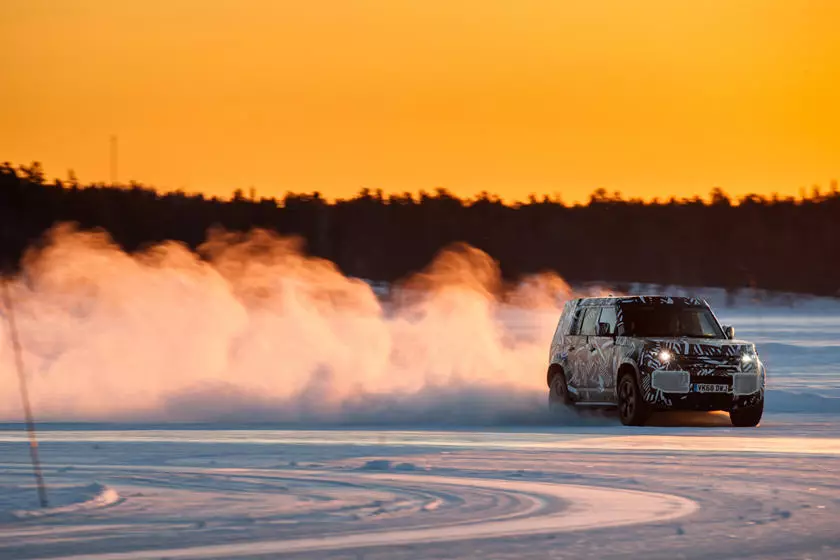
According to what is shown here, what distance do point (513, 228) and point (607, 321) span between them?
419 ft

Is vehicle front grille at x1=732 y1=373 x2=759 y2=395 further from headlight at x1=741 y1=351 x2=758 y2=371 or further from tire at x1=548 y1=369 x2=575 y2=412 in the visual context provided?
tire at x1=548 y1=369 x2=575 y2=412

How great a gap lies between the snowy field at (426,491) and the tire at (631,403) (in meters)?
0.24

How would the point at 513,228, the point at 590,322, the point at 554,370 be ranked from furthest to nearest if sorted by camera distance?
the point at 513,228
the point at 554,370
the point at 590,322

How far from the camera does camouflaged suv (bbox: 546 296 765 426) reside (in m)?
21.2

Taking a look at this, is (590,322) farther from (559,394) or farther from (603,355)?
(559,394)

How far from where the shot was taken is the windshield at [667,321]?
22469mm

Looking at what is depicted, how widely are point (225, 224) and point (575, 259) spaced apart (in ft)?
97.2

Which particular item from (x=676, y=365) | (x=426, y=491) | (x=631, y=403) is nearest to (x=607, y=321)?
(x=631, y=403)

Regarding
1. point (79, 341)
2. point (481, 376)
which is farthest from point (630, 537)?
point (79, 341)

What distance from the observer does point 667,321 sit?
2280 cm

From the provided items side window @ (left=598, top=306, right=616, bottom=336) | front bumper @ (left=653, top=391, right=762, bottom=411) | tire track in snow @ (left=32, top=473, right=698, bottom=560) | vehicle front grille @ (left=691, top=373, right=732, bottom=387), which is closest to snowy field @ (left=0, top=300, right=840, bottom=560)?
tire track in snow @ (left=32, top=473, right=698, bottom=560)

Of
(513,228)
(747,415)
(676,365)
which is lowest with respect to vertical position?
(747,415)

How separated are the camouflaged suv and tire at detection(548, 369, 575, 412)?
13 mm

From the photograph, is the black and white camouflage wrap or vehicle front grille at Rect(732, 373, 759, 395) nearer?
the black and white camouflage wrap
